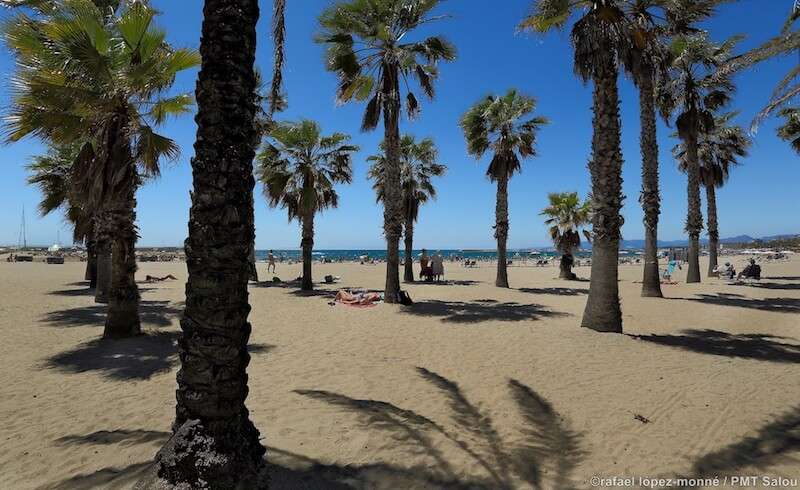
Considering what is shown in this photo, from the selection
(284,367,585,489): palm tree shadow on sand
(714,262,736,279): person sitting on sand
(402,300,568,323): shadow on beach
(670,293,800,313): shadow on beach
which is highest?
(714,262,736,279): person sitting on sand

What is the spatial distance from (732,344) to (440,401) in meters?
7.24

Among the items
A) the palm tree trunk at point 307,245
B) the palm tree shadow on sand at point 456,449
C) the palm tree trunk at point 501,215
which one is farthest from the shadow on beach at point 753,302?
the palm tree trunk at point 307,245

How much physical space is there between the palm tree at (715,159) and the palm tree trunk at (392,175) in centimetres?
2249

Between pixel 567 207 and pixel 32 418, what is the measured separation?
86.9 ft

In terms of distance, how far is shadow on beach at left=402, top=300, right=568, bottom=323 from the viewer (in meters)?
11.7

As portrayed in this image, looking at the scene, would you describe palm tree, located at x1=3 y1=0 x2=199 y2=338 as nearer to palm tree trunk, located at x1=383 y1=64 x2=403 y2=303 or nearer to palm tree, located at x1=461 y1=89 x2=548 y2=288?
palm tree trunk, located at x1=383 y1=64 x2=403 y2=303

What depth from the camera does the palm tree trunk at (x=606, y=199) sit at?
29.8 feet

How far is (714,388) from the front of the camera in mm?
5992

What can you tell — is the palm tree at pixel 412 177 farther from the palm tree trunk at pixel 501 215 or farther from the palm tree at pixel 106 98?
the palm tree at pixel 106 98

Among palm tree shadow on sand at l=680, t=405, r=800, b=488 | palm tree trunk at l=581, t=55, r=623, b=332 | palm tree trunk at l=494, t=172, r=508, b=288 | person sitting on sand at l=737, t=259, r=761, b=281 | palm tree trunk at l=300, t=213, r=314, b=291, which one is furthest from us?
person sitting on sand at l=737, t=259, r=761, b=281

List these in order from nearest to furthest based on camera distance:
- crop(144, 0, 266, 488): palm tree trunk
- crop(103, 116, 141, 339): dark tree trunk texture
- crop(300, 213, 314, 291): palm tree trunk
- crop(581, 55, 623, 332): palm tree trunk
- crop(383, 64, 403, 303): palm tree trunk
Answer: crop(144, 0, 266, 488): palm tree trunk, crop(103, 116, 141, 339): dark tree trunk texture, crop(581, 55, 623, 332): palm tree trunk, crop(383, 64, 403, 303): palm tree trunk, crop(300, 213, 314, 291): palm tree trunk

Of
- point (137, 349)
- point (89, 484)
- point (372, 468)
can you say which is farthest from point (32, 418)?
point (372, 468)

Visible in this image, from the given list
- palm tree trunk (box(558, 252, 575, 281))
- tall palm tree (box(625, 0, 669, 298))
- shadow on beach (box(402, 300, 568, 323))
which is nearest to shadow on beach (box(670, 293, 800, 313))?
tall palm tree (box(625, 0, 669, 298))

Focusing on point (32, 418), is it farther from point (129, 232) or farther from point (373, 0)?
point (373, 0)
